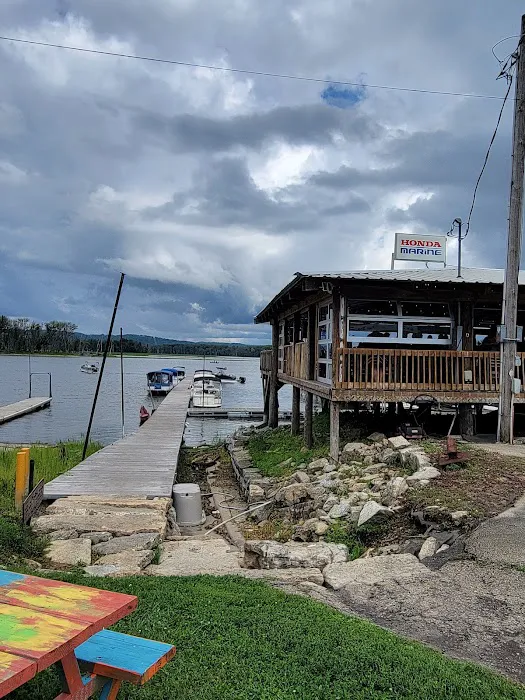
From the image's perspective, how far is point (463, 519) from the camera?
271 inches

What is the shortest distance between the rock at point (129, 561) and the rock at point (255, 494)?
5587mm

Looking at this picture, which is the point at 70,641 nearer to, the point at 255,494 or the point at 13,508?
the point at 13,508

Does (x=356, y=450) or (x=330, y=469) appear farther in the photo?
(x=356, y=450)

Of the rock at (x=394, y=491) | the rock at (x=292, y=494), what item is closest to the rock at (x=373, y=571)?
the rock at (x=394, y=491)

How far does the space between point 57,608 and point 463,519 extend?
530 cm

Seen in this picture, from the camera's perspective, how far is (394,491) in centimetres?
832

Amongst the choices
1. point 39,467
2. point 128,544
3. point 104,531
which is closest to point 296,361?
point 39,467

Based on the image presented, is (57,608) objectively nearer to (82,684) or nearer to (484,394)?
(82,684)

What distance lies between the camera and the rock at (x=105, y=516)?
7688mm

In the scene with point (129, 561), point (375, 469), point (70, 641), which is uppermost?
point (70, 641)

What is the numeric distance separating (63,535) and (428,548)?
4432 millimetres

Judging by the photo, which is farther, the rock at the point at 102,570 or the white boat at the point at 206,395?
the white boat at the point at 206,395

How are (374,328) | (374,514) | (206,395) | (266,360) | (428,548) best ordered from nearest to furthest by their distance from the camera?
(428,548) < (374,514) < (374,328) < (266,360) < (206,395)

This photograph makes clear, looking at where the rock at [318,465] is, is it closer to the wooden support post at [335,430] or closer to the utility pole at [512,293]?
the wooden support post at [335,430]
